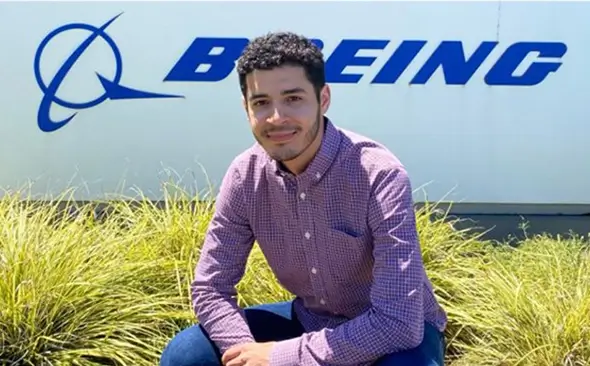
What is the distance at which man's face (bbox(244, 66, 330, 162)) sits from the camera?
1.73 meters

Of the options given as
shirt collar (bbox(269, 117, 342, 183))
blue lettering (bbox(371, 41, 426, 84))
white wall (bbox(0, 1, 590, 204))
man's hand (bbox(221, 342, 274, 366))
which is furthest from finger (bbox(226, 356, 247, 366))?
blue lettering (bbox(371, 41, 426, 84))

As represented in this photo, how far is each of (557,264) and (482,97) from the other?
2044 mm

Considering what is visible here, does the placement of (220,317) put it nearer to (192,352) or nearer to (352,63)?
Result: (192,352)

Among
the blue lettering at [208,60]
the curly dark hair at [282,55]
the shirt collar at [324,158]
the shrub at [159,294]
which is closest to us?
the curly dark hair at [282,55]

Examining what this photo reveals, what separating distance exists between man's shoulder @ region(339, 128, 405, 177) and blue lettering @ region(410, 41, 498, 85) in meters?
3.08

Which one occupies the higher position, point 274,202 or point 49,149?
point 274,202

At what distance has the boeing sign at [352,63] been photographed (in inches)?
187

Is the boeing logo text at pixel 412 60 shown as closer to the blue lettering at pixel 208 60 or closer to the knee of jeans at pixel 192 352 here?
the blue lettering at pixel 208 60

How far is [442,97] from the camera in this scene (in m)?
4.86

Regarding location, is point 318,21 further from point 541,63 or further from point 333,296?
point 333,296

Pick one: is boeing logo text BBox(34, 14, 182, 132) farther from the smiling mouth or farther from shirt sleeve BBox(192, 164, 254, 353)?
the smiling mouth

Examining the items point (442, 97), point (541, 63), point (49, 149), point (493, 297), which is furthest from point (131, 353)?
point (541, 63)

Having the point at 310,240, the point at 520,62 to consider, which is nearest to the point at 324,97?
the point at 310,240

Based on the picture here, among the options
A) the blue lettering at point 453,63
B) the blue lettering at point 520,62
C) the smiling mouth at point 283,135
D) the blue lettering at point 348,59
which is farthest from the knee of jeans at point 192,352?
the blue lettering at point 520,62
